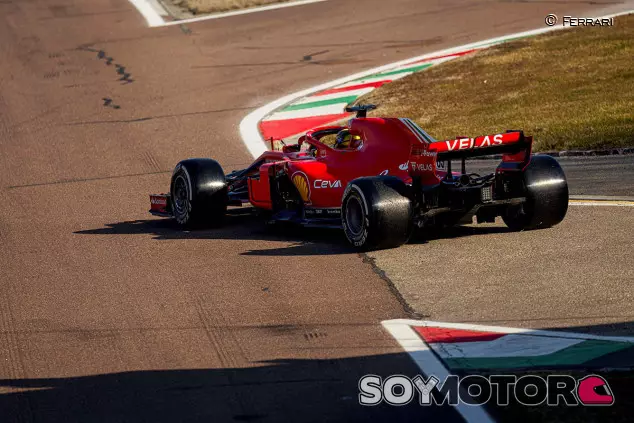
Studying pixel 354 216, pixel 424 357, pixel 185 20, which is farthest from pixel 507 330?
pixel 185 20

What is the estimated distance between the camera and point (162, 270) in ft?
39.4

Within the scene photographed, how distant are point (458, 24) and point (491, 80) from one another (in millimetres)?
7658

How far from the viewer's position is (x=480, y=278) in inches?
422

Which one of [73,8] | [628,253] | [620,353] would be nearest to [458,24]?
[73,8]

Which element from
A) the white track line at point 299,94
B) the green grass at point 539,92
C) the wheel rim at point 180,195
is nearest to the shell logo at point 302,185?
the wheel rim at point 180,195

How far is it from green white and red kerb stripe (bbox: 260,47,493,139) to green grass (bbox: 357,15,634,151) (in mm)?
534

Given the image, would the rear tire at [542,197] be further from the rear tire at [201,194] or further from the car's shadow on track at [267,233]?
the rear tire at [201,194]

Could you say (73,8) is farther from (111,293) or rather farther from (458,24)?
(111,293)

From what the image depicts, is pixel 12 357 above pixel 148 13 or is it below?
below

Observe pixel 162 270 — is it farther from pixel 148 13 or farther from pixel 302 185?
pixel 148 13

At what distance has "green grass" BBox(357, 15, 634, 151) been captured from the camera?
60.0 feet

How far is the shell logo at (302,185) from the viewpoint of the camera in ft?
43.9

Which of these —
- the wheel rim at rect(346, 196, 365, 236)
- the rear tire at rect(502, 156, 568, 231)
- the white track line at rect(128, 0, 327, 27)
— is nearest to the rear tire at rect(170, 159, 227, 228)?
the wheel rim at rect(346, 196, 365, 236)

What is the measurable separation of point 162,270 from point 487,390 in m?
5.21
